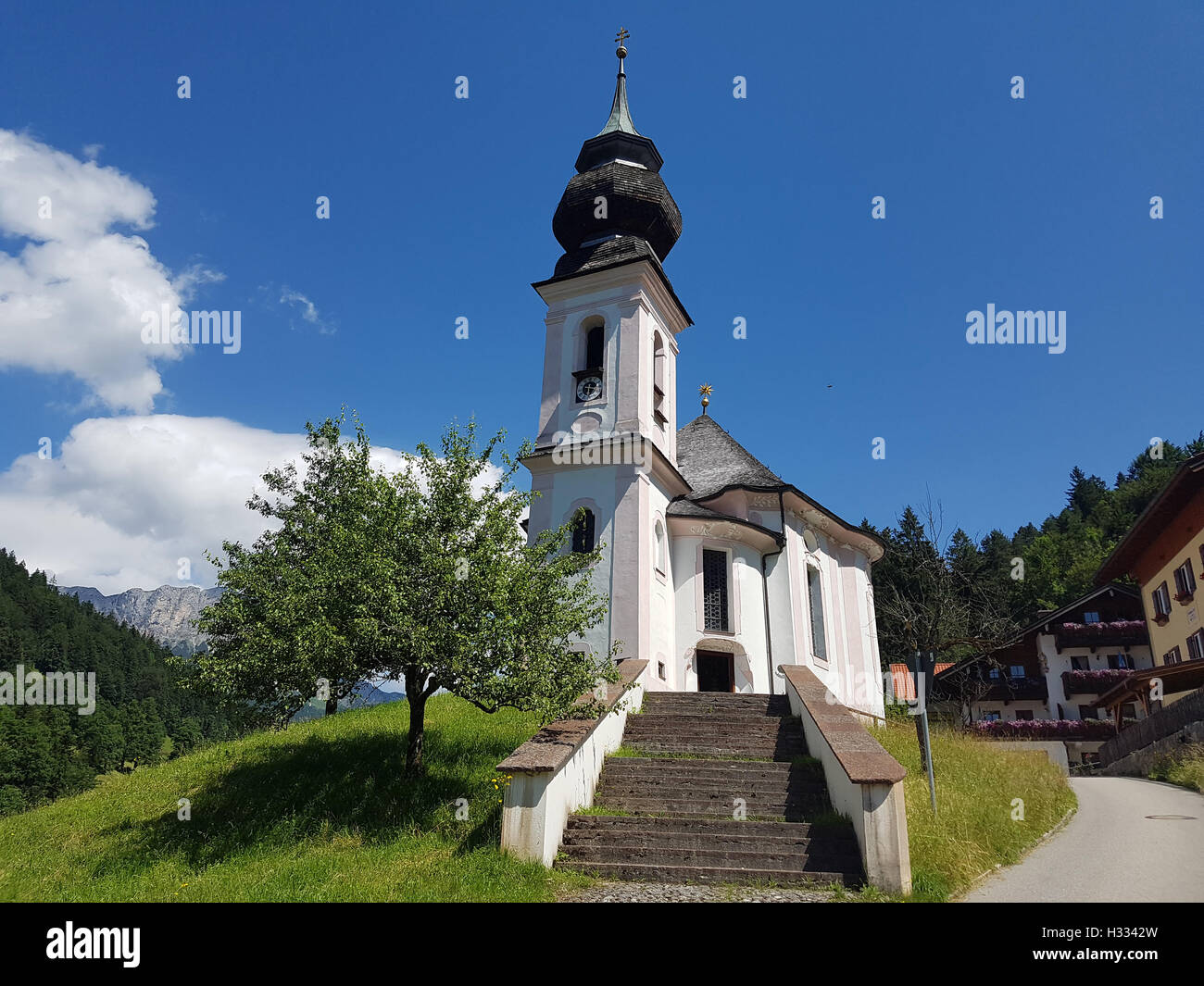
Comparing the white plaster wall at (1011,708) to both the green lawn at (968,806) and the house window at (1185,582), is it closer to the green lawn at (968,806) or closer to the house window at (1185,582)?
the house window at (1185,582)

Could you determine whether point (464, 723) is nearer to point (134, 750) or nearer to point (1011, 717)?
point (1011, 717)

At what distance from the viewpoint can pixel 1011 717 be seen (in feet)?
153

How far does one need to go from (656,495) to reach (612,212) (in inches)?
388

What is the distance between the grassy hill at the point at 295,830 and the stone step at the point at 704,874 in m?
0.77

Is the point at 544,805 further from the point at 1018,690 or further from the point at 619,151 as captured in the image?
the point at 1018,690

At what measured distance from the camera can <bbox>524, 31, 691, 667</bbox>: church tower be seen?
21266mm

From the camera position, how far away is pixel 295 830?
38.4ft

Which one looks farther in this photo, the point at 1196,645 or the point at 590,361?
the point at 1196,645

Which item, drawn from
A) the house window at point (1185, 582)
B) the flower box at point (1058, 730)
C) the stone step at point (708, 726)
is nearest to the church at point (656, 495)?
the stone step at point (708, 726)

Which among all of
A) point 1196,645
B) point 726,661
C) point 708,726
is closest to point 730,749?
point 708,726

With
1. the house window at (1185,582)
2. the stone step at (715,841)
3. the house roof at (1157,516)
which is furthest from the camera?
the house window at (1185,582)

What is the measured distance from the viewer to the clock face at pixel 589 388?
24141 millimetres

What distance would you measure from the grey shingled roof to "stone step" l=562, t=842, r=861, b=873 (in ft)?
50.7

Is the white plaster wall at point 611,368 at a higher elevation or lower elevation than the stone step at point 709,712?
higher
